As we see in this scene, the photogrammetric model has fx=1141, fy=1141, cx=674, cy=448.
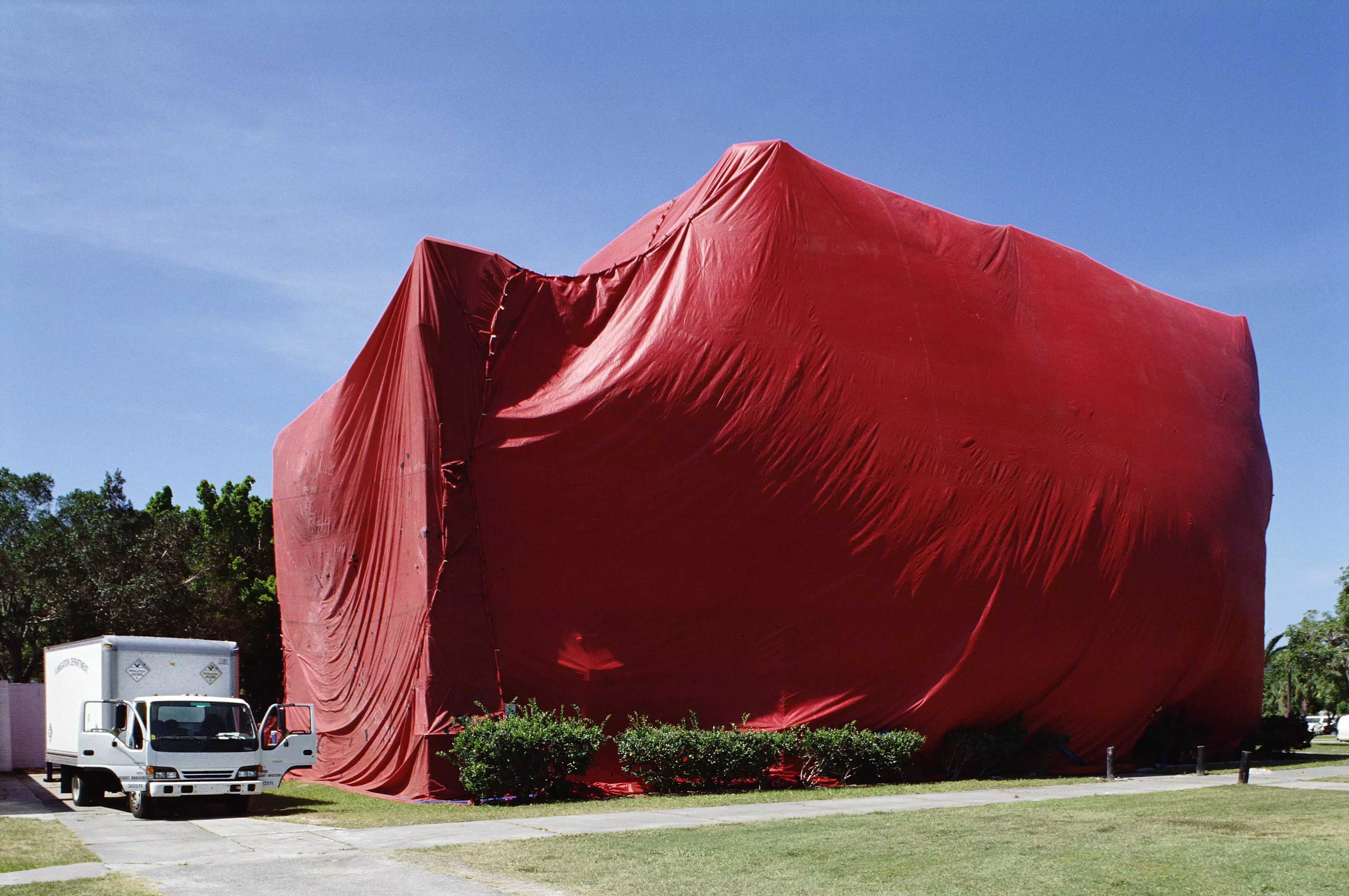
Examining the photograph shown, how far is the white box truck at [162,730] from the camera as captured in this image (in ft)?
54.5

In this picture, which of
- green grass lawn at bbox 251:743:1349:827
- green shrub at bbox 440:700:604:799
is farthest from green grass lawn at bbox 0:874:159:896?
green shrub at bbox 440:700:604:799

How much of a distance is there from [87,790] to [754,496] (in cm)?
1198

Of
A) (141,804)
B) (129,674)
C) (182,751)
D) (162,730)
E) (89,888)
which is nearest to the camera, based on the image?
(89,888)

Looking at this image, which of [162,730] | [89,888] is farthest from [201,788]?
[89,888]

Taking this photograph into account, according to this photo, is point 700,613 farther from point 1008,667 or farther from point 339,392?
point 339,392

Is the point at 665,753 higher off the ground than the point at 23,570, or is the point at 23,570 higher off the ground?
the point at 23,570

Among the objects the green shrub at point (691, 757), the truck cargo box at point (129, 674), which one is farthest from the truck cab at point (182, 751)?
the green shrub at point (691, 757)

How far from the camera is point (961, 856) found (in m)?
11.5

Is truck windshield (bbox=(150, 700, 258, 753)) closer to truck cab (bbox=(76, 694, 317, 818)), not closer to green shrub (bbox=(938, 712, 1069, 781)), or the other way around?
truck cab (bbox=(76, 694, 317, 818))

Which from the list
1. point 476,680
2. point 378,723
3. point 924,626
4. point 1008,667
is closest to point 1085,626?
point 1008,667

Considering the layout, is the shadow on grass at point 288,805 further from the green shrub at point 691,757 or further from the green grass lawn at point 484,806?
the green shrub at point 691,757

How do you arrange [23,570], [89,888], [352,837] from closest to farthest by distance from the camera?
[89,888]
[352,837]
[23,570]

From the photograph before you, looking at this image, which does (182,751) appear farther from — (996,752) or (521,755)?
(996,752)

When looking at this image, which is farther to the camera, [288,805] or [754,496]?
[754,496]
